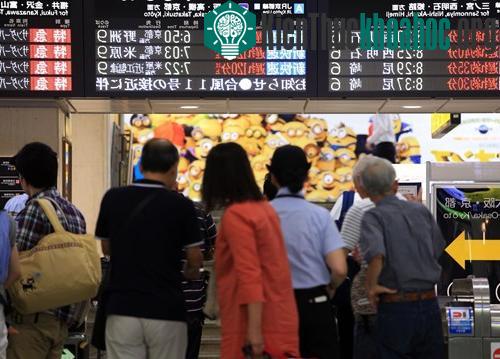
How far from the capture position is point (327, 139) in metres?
14.3

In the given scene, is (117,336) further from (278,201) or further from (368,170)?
(368,170)

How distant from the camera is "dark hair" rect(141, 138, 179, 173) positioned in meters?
4.32

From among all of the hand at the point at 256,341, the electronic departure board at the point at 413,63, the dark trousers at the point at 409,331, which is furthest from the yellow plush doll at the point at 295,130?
the hand at the point at 256,341

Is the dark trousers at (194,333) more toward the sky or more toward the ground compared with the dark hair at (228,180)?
more toward the ground

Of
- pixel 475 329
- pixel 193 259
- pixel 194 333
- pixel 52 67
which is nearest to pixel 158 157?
pixel 193 259

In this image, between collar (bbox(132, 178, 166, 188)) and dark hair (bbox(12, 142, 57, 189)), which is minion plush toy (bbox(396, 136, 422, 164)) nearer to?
dark hair (bbox(12, 142, 57, 189))

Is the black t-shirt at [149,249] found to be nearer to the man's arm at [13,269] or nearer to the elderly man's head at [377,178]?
the man's arm at [13,269]

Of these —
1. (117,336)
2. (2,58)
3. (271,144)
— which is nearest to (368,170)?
(117,336)

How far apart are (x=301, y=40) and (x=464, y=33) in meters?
1.31

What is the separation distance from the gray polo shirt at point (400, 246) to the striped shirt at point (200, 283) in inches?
53.0

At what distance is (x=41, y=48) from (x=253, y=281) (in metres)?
4.25

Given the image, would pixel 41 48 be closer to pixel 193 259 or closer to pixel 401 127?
pixel 193 259

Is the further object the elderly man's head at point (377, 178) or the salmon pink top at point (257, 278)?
the elderly man's head at point (377, 178)

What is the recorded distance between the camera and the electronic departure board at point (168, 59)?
7.47m
